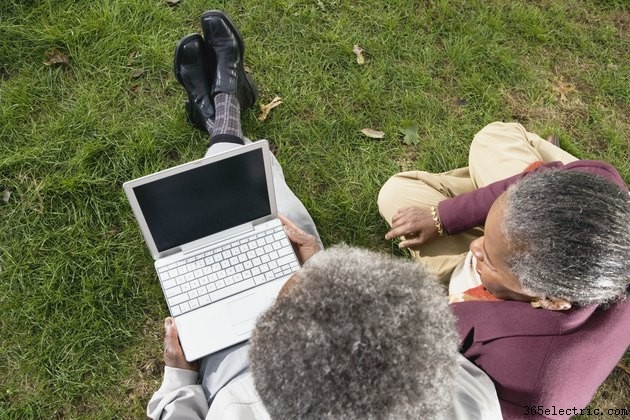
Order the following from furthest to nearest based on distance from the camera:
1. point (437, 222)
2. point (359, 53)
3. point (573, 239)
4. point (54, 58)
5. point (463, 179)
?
point (359, 53) < point (54, 58) < point (463, 179) < point (437, 222) < point (573, 239)

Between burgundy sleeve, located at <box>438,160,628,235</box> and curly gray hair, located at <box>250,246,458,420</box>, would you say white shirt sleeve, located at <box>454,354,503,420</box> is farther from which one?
burgundy sleeve, located at <box>438,160,628,235</box>

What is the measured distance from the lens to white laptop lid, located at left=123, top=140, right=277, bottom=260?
88.4 inches

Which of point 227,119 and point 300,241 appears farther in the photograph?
point 227,119

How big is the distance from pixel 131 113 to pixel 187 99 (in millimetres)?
411

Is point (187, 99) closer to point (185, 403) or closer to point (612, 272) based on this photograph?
point (185, 403)

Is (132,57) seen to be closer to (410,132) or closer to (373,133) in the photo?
(373,133)

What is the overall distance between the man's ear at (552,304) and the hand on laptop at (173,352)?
1672mm

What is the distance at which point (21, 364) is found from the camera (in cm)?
299

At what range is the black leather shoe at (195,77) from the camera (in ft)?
11.5

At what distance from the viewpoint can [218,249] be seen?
267 centimetres

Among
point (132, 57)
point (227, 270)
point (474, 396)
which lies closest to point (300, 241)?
point (227, 270)

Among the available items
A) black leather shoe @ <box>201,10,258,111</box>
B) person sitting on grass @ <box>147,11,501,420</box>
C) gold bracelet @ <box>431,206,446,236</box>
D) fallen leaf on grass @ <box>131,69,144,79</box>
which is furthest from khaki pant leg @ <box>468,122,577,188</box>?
fallen leaf on grass @ <box>131,69,144,79</box>

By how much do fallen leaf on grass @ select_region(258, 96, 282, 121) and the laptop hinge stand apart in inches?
50.8

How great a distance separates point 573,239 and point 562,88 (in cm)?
281
